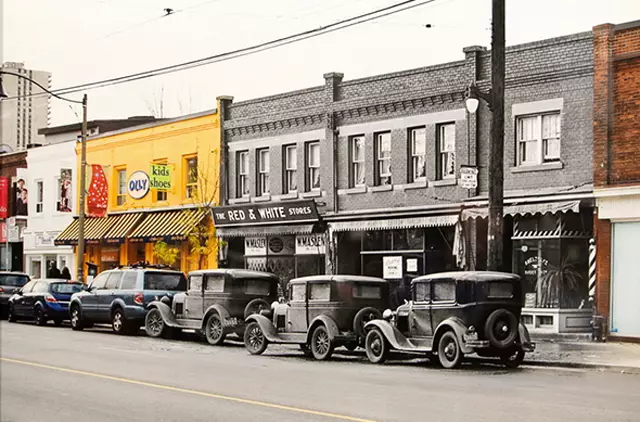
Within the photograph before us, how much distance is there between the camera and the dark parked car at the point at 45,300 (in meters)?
32.7

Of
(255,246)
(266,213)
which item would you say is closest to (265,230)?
(266,213)

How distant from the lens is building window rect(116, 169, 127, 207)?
44.7m

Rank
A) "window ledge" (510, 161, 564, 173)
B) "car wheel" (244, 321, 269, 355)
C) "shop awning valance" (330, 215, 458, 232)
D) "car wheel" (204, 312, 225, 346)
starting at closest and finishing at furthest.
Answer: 1. "car wheel" (244, 321, 269, 355)
2. "car wheel" (204, 312, 225, 346)
3. "window ledge" (510, 161, 564, 173)
4. "shop awning valance" (330, 215, 458, 232)

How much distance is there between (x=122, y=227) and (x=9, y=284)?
262 inches

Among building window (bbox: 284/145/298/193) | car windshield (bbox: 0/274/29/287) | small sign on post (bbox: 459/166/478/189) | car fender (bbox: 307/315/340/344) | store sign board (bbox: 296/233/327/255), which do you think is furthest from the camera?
car windshield (bbox: 0/274/29/287)

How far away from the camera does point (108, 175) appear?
1774 inches

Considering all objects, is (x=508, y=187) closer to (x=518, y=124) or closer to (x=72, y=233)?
(x=518, y=124)

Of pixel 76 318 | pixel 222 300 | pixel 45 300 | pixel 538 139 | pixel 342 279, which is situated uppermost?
pixel 538 139

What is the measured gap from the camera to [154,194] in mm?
42531

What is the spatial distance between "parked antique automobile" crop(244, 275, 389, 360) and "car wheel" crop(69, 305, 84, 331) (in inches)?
383

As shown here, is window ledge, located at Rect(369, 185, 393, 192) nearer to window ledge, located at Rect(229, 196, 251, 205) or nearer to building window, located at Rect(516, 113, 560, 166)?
building window, located at Rect(516, 113, 560, 166)

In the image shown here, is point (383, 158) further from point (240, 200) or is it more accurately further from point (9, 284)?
point (9, 284)

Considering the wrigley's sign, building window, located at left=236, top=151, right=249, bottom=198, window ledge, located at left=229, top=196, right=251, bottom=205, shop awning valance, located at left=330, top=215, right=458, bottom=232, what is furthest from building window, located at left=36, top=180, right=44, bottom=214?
shop awning valance, located at left=330, top=215, right=458, bottom=232

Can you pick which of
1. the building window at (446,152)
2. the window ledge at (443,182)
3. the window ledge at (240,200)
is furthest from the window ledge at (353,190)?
the window ledge at (240,200)
